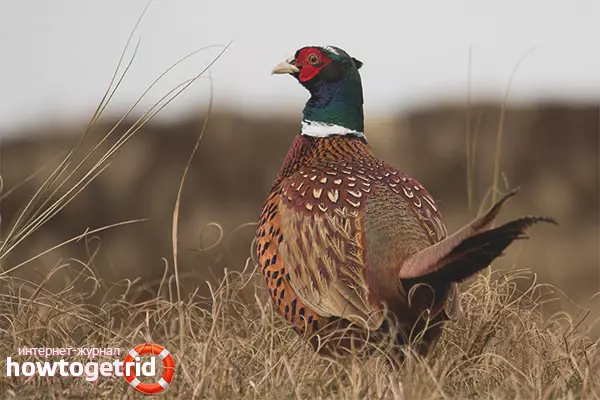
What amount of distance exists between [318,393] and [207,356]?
46 cm

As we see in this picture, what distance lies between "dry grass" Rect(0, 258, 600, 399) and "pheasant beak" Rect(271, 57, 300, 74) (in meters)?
0.84

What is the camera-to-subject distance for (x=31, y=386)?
8.91 ft

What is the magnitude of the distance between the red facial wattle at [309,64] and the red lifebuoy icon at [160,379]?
1.15m

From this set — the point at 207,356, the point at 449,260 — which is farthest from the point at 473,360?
the point at 207,356

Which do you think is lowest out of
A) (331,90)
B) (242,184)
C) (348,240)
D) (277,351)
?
(242,184)

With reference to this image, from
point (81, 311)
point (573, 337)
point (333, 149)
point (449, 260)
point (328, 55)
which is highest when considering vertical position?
point (328, 55)

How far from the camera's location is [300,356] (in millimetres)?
3004

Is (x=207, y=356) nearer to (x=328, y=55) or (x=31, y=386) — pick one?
(x=31, y=386)

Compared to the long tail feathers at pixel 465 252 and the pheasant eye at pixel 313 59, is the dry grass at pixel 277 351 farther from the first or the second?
Result: the pheasant eye at pixel 313 59

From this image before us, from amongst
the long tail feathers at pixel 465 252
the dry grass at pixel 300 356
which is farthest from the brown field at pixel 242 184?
the long tail feathers at pixel 465 252

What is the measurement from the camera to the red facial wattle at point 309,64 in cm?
333

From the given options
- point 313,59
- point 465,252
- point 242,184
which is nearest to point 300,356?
point 465,252

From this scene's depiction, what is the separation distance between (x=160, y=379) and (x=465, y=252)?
1016 mm

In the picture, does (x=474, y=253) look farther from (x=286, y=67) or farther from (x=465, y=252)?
(x=286, y=67)
